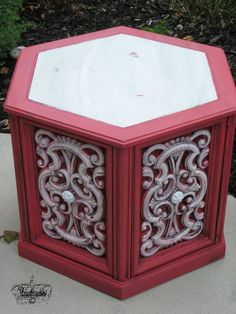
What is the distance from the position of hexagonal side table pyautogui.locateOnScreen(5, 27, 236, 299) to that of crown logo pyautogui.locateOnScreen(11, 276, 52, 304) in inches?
4.9

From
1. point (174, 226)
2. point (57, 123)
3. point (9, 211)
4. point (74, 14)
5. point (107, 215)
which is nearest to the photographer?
point (57, 123)

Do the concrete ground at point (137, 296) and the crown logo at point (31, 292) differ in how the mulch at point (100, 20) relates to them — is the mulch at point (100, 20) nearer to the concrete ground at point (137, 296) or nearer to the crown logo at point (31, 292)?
the concrete ground at point (137, 296)

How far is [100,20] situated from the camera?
18.4 ft

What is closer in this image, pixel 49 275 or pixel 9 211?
pixel 49 275

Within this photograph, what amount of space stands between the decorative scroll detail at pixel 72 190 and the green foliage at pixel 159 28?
A: 100 inches

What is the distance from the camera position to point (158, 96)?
2.88 m

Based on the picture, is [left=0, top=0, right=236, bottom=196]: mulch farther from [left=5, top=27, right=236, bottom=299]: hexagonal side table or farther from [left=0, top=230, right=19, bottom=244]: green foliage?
[left=5, top=27, right=236, bottom=299]: hexagonal side table

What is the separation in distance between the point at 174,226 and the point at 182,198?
169 mm

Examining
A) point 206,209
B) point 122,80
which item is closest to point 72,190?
point 122,80

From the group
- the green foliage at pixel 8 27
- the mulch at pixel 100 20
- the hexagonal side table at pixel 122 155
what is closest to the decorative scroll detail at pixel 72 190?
the hexagonal side table at pixel 122 155

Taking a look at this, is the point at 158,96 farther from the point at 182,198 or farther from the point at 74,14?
the point at 74,14

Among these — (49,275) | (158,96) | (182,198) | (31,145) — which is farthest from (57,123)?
(49,275)

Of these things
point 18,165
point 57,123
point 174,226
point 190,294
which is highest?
point 57,123

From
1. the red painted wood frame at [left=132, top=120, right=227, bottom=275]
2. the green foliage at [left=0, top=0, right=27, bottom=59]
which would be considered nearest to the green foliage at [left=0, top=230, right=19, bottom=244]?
the red painted wood frame at [left=132, top=120, right=227, bottom=275]
